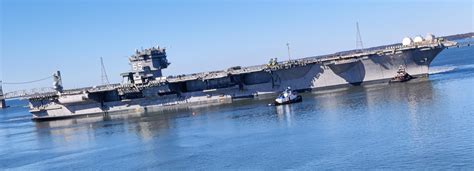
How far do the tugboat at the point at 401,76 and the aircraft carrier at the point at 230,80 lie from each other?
52 cm

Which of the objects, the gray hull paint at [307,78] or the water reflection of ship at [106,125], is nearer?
the water reflection of ship at [106,125]

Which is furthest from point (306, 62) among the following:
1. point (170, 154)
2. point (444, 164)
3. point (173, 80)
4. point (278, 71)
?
point (444, 164)

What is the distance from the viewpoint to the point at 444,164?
19.9 metres

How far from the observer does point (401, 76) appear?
2007 inches

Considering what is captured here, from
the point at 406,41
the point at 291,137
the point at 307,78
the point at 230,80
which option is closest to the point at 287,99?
the point at 307,78

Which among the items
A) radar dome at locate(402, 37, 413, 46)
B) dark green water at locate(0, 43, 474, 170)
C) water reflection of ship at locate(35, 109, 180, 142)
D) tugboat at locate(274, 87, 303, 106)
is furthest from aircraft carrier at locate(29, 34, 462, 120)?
tugboat at locate(274, 87, 303, 106)

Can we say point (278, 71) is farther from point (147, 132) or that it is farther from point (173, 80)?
point (147, 132)

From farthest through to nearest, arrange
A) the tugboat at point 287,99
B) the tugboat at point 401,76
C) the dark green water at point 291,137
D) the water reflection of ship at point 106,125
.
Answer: the tugboat at point 401,76
the tugboat at point 287,99
the water reflection of ship at point 106,125
the dark green water at point 291,137

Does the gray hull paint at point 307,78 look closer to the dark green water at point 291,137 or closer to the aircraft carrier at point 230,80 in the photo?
the aircraft carrier at point 230,80

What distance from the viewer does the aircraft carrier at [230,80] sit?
52.0 m

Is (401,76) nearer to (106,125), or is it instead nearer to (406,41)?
(406,41)

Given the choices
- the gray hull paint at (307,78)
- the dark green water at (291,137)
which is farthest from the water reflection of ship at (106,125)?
the gray hull paint at (307,78)

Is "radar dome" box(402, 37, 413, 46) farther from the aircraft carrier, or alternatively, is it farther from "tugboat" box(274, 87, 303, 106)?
"tugboat" box(274, 87, 303, 106)

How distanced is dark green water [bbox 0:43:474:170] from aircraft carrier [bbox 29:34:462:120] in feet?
9.59
